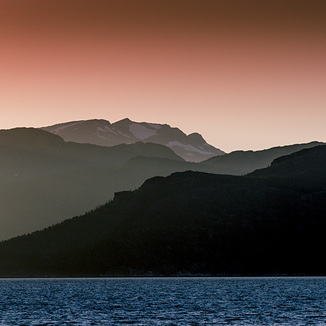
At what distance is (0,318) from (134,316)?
27843mm

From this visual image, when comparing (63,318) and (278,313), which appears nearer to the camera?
(63,318)

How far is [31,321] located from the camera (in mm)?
155250

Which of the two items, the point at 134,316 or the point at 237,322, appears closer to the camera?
the point at 237,322

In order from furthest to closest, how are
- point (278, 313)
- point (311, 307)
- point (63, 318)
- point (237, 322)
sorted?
point (311, 307) → point (278, 313) → point (63, 318) → point (237, 322)

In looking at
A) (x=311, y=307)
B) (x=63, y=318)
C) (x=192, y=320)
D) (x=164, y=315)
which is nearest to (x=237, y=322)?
(x=192, y=320)

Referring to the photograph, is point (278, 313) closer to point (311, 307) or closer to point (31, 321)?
point (311, 307)

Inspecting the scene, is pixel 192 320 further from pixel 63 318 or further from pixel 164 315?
pixel 63 318

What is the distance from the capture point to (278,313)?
174 meters

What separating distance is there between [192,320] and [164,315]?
51.6 ft

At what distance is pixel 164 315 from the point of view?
17062 cm

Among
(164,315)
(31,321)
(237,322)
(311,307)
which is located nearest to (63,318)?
(31,321)

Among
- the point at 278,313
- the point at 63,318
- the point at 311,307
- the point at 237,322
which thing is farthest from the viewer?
the point at 311,307

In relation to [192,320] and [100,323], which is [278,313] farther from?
[100,323]

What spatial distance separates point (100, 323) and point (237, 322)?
2597 centimetres
